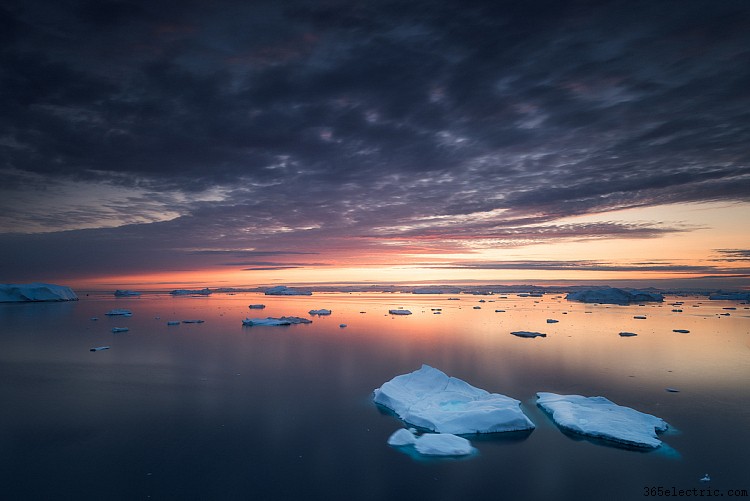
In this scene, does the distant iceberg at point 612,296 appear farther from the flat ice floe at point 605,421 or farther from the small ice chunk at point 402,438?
the small ice chunk at point 402,438

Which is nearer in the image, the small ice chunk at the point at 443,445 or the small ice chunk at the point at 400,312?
the small ice chunk at the point at 443,445

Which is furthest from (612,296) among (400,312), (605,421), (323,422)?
(323,422)

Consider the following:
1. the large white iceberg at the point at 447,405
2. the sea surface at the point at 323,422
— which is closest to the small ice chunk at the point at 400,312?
the sea surface at the point at 323,422

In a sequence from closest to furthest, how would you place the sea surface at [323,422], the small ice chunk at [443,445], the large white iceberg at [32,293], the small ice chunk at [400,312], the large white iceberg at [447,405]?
the sea surface at [323,422] → the small ice chunk at [443,445] → the large white iceberg at [447,405] → the small ice chunk at [400,312] → the large white iceberg at [32,293]

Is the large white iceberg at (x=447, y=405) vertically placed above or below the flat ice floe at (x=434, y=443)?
above

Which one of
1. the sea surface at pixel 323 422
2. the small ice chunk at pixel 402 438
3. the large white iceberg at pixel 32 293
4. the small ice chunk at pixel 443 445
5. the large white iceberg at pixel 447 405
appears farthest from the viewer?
the large white iceberg at pixel 32 293
